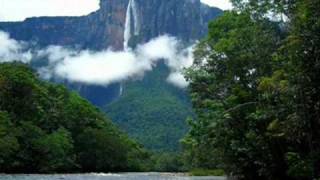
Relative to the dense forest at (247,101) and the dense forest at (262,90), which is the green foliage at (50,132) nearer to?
the dense forest at (247,101)

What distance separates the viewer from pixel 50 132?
276 ft

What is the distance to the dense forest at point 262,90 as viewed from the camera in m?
24.9

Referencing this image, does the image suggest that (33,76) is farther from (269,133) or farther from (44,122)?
(269,133)

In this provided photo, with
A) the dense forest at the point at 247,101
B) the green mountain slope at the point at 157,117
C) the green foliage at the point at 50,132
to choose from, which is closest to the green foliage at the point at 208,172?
the dense forest at the point at 247,101

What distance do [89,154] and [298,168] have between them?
61.7 m

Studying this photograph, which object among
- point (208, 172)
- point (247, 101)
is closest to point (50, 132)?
point (208, 172)

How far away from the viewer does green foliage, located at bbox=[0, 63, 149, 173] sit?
7019 cm

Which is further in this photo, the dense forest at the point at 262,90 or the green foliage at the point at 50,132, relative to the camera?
the green foliage at the point at 50,132

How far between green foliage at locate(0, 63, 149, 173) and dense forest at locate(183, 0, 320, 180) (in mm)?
30633

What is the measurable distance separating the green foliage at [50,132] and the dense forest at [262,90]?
3063 cm

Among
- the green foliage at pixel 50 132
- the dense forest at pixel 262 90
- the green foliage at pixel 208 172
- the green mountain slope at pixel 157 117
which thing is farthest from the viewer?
the green mountain slope at pixel 157 117

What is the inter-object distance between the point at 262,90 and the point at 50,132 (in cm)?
5710

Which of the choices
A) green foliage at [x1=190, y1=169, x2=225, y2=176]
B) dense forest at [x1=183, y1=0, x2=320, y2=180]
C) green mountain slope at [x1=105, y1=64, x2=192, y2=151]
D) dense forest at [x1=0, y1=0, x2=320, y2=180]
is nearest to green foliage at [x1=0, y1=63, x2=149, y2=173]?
dense forest at [x1=0, y1=0, x2=320, y2=180]

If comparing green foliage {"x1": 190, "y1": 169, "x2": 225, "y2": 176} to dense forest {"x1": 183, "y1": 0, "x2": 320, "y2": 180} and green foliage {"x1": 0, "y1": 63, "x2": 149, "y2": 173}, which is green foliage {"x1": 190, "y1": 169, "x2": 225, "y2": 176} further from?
dense forest {"x1": 183, "y1": 0, "x2": 320, "y2": 180}
